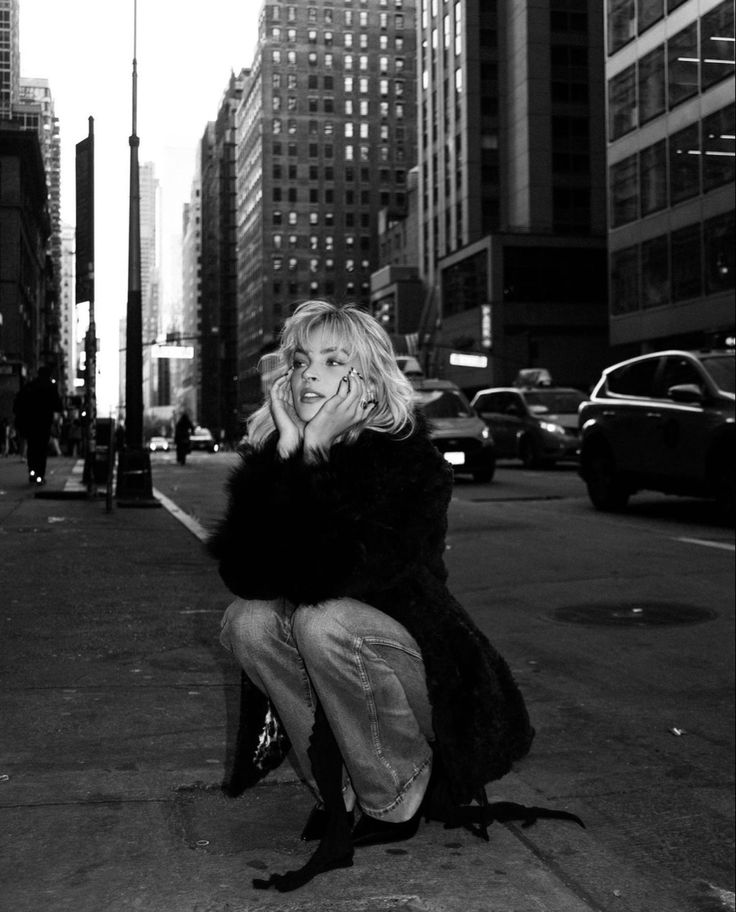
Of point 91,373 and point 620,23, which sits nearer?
point 91,373

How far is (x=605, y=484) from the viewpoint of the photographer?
14.5m

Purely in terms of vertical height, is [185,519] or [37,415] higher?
[37,415]

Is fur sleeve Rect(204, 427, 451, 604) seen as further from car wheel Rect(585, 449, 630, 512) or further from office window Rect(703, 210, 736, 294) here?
office window Rect(703, 210, 736, 294)

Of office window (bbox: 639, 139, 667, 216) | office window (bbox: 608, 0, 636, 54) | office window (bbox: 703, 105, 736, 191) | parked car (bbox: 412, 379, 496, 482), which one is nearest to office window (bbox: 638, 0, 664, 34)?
office window (bbox: 608, 0, 636, 54)

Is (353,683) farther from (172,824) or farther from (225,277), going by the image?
(225,277)

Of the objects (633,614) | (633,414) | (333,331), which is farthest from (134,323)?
(333,331)

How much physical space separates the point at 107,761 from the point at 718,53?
40.5 meters

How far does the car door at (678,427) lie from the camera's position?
12.7m

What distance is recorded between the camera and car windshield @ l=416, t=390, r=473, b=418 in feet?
69.5

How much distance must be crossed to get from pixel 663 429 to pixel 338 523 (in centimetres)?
1080

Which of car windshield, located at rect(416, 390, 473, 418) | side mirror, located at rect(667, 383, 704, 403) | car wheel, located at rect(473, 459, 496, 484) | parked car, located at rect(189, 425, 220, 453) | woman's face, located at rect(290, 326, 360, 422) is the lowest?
car wheel, located at rect(473, 459, 496, 484)

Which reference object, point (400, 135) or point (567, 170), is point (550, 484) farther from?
point (400, 135)

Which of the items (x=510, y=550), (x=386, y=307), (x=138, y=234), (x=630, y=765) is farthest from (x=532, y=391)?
(x=386, y=307)

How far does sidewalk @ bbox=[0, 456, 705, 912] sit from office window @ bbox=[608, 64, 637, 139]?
44.7 metres
